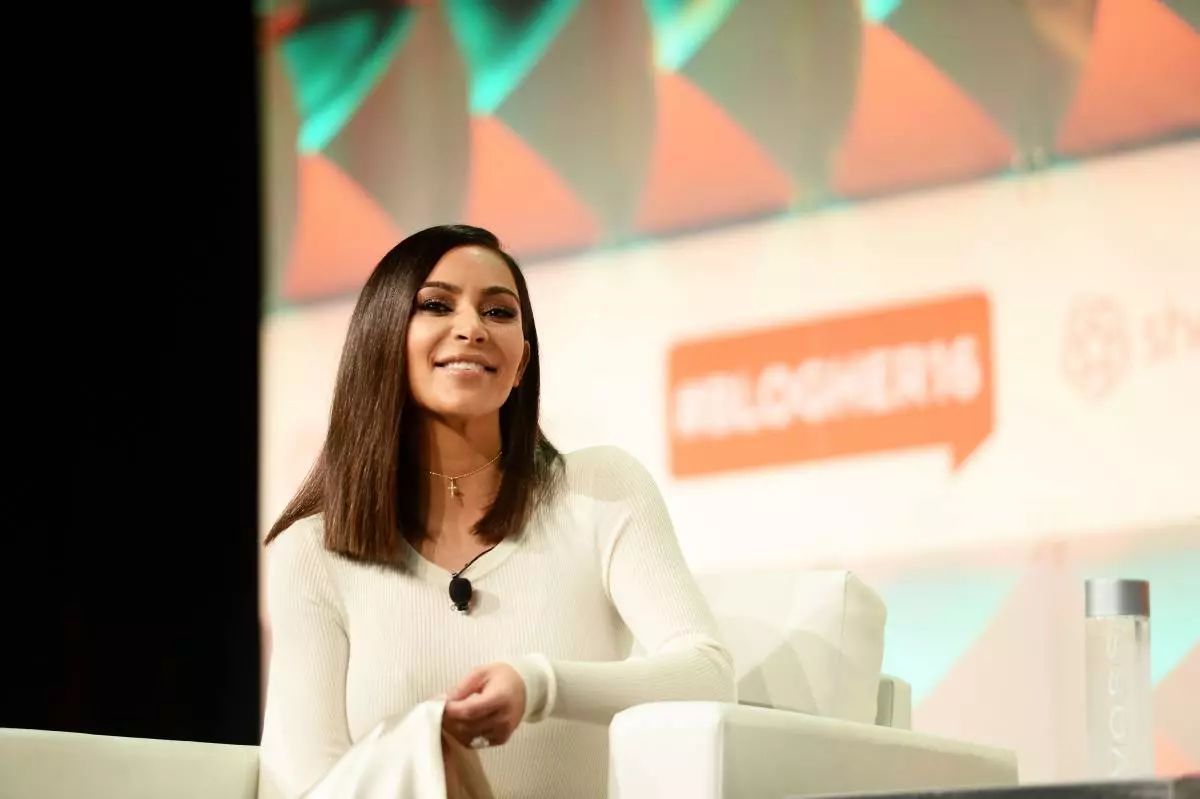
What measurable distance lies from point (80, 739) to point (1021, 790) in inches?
49.0

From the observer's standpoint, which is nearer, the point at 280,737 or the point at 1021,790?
the point at 1021,790

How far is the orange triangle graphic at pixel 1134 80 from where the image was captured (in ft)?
9.15

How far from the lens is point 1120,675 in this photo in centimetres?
196

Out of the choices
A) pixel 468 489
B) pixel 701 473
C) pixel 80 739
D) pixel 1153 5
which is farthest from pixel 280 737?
pixel 1153 5

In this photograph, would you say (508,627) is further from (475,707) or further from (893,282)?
(893,282)

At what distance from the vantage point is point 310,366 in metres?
4.00

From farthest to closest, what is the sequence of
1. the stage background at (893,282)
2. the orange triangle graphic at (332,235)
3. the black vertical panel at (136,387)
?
the black vertical panel at (136,387)
the orange triangle graphic at (332,235)
the stage background at (893,282)

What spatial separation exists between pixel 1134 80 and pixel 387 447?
4.99 ft

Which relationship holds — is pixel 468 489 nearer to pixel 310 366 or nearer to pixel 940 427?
pixel 940 427

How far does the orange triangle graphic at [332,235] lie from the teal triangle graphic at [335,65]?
10 cm

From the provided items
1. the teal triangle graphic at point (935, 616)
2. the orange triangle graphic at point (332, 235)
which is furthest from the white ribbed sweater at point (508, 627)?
the orange triangle graphic at point (332, 235)

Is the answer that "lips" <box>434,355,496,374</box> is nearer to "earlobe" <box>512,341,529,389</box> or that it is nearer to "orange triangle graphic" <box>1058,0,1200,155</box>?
"earlobe" <box>512,341,529,389</box>

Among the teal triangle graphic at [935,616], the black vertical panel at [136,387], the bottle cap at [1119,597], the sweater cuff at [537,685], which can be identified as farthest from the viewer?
the black vertical panel at [136,387]

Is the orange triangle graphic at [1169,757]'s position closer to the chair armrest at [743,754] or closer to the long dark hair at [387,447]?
the chair armrest at [743,754]
